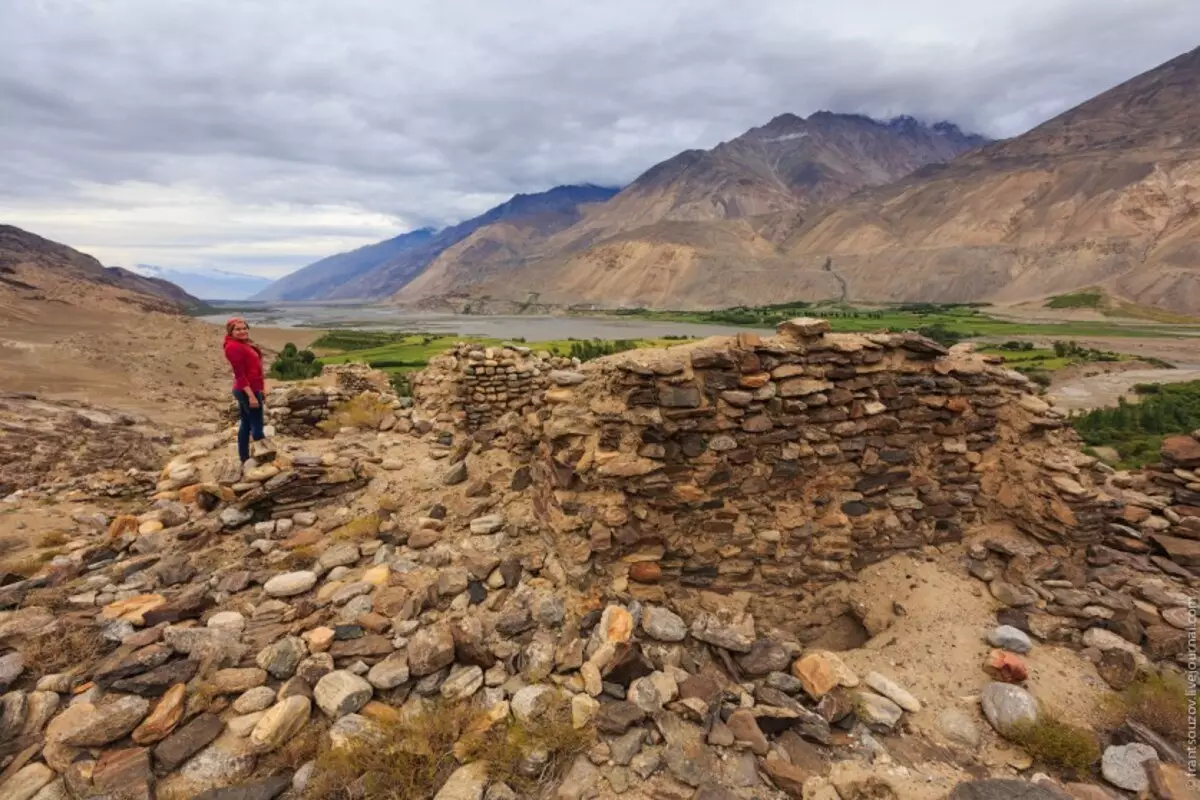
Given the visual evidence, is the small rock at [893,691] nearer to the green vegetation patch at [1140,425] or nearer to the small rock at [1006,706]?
the small rock at [1006,706]

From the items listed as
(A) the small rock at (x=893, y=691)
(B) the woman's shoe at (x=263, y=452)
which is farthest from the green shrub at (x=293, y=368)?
(A) the small rock at (x=893, y=691)

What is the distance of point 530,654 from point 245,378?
5.95 meters

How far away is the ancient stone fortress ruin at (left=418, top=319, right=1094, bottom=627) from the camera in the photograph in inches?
233

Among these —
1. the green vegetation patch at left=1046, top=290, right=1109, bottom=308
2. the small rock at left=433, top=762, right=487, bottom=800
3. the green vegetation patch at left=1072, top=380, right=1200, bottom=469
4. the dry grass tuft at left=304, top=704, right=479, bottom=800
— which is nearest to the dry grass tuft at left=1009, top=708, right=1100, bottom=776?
the small rock at left=433, top=762, right=487, bottom=800

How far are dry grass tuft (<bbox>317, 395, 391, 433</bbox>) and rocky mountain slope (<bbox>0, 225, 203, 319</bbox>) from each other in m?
50.9

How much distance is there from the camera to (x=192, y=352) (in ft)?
137

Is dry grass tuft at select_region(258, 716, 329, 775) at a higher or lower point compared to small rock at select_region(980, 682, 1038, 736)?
higher

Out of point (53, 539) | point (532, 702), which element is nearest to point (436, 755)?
point (532, 702)

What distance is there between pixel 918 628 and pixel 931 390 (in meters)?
2.85

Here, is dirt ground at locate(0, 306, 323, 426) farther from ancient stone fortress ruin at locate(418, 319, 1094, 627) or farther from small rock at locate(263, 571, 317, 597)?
ancient stone fortress ruin at locate(418, 319, 1094, 627)

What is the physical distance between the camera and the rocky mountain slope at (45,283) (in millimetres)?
55303

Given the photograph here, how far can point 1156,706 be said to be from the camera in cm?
462

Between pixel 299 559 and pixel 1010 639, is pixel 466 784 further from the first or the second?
pixel 1010 639

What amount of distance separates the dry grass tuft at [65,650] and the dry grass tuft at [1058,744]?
742cm
